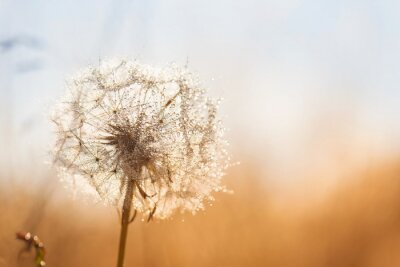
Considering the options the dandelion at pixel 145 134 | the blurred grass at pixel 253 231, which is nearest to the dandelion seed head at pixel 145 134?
the dandelion at pixel 145 134

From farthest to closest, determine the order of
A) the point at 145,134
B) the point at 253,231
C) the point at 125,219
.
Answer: the point at 253,231 → the point at 145,134 → the point at 125,219

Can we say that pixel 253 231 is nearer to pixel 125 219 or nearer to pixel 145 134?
pixel 145 134

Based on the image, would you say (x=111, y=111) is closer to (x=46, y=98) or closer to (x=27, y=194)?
(x=46, y=98)

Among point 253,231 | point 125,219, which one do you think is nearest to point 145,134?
point 125,219

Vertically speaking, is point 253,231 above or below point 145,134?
above

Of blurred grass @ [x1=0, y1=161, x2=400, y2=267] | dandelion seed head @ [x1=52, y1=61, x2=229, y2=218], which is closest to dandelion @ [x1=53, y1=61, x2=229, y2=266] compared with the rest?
dandelion seed head @ [x1=52, y1=61, x2=229, y2=218]

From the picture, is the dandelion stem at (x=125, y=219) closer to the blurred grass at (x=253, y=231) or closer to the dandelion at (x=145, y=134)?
the dandelion at (x=145, y=134)
